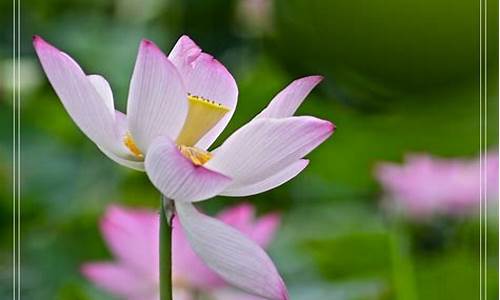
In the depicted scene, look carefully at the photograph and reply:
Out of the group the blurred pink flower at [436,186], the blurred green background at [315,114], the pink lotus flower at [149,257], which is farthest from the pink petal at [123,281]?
the blurred pink flower at [436,186]

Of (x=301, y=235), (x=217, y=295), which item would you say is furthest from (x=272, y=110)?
(x=301, y=235)

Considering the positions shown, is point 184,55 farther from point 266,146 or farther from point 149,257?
point 149,257

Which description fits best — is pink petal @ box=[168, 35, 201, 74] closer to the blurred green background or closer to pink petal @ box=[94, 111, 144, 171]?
pink petal @ box=[94, 111, 144, 171]

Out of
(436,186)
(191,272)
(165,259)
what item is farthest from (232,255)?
(436,186)

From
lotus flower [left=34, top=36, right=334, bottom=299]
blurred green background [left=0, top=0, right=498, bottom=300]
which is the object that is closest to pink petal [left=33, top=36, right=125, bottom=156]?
lotus flower [left=34, top=36, right=334, bottom=299]

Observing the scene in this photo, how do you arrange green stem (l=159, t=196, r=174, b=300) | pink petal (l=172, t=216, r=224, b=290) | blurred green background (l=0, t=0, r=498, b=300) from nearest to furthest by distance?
green stem (l=159, t=196, r=174, b=300)
pink petal (l=172, t=216, r=224, b=290)
blurred green background (l=0, t=0, r=498, b=300)

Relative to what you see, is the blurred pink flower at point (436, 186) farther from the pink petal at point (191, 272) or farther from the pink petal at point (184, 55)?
the pink petal at point (184, 55)

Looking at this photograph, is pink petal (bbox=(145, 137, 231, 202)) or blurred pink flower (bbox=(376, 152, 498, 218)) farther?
blurred pink flower (bbox=(376, 152, 498, 218))
